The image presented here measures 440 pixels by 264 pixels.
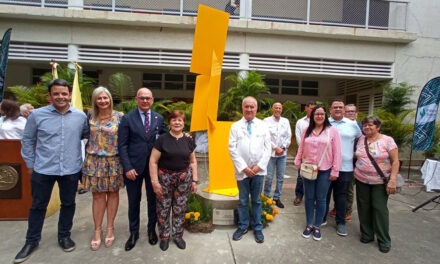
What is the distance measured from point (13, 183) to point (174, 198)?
2.44 metres

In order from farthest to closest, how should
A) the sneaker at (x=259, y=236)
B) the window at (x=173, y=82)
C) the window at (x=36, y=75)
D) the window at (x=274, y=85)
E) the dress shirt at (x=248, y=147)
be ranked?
the window at (x=274, y=85) → the window at (x=173, y=82) → the window at (x=36, y=75) → the sneaker at (x=259, y=236) → the dress shirt at (x=248, y=147)

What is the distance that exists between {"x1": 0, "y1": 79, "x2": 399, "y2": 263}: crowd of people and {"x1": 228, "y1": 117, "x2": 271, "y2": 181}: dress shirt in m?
0.01

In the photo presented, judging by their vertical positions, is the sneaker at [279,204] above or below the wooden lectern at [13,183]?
below

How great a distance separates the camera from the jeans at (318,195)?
10.8 ft

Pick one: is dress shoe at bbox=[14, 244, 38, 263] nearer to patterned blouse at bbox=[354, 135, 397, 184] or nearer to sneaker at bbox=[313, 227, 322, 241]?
sneaker at bbox=[313, 227, 322, 241]

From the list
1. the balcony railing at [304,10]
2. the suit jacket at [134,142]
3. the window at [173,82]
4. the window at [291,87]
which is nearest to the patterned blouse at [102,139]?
the suit jacket at [134,142]

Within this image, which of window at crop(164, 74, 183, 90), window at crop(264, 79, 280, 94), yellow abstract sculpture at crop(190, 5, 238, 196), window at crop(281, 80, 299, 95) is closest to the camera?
yellow abstract sculpture at crop(190, 5, 238, 196)

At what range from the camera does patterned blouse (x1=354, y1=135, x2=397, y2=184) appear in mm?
3156

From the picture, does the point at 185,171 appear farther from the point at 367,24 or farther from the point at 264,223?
the point at 367,24

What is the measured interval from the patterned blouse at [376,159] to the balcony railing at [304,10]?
21.4ft

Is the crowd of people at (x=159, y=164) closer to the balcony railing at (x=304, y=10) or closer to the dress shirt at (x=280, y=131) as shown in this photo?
the dress shirt at (x=280, y=131)

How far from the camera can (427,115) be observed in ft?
20.6

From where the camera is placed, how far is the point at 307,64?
8969 mm

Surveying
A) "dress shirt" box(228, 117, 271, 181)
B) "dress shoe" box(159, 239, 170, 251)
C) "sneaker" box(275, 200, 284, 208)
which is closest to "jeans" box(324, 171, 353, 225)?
"sneaker" box(275, 200, 284, 208)
